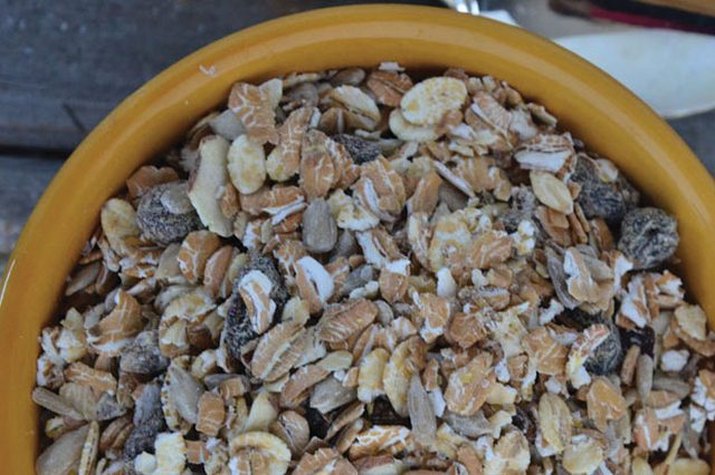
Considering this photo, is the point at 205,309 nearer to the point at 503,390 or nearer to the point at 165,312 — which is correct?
the point at 165,312

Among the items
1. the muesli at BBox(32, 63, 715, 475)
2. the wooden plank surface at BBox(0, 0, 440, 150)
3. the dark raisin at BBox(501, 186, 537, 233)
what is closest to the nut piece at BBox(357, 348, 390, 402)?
the muesli at BBox(32, 63, 715, 475)

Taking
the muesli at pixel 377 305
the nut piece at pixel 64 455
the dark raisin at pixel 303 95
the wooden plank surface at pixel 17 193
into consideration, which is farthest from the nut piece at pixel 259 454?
the wooden plank surface at pixel 17 193

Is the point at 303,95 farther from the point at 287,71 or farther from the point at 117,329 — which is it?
the point at 117,329

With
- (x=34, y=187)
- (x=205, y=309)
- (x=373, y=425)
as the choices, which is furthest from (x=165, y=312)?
(x=34, y=187)

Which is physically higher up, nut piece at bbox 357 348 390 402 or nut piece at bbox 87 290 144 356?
nut piece at bbox 87 290 144 356

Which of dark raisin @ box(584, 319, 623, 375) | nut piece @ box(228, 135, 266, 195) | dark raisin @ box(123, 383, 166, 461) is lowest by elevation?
dark raisin @ box(584, 319, 623, 375)

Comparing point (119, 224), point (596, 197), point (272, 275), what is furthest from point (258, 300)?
point (596, 197)

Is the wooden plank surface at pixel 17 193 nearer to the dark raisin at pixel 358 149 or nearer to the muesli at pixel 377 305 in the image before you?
the muesli at pixel 377 305

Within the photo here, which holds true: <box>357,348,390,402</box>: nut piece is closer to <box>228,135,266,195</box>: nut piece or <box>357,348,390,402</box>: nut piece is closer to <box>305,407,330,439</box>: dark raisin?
<box>305,407,330,439</box>: dark raisin
